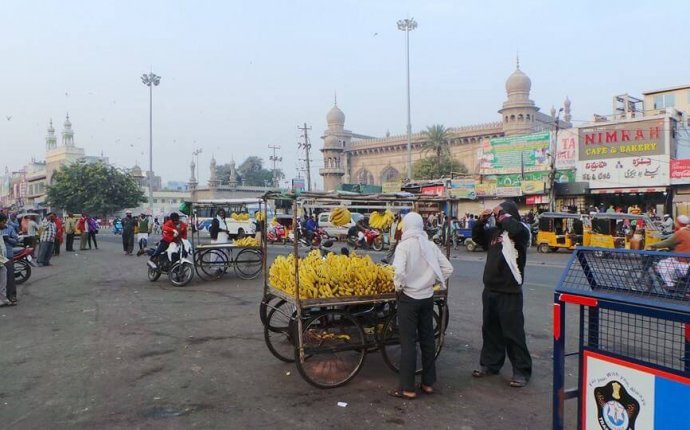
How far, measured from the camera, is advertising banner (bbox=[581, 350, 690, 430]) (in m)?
2.51

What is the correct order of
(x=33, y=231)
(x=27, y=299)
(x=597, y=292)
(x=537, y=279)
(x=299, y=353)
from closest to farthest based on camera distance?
1. (x=597, y=292)
2. (x=299, y=353)
3. (x=27, y=299)
4. (x=537, y=279)
5. (x=33, y=231)

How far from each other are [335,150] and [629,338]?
77679mm

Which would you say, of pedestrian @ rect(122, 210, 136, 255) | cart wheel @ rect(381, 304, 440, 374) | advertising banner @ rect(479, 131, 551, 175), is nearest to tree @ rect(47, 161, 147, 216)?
pedestrian @ rect(122, 210, 136, 255)

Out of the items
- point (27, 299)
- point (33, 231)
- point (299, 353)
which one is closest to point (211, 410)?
point (299, 353)

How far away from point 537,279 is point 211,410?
9.65m

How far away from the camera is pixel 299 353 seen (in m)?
4.61

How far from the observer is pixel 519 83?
61.2m

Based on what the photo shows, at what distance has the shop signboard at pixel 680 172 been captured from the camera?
25.9 meters

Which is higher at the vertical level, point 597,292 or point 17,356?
point 597,292

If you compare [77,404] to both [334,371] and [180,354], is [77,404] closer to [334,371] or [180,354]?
[180,354]

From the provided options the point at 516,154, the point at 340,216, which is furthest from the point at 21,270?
the point at 516,154

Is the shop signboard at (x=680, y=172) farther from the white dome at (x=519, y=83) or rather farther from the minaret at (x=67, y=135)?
the minaret at (x=67, y=135)

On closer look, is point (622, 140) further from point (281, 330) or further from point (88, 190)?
point (88, 190)

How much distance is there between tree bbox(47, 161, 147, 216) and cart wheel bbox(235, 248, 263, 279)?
48299 millimetres
